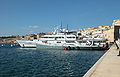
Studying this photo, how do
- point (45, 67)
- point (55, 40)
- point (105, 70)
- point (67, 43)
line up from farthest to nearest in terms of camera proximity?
point (55, 40), point (67, 43), point (45, 67), point (105, 70)

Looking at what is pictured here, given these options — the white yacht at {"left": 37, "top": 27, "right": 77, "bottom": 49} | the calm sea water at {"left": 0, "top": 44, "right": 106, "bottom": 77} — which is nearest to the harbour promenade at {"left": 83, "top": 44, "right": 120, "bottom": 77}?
the calm sea water at {"left": 0, "top": 44, "right": 106, "bottom": 77}

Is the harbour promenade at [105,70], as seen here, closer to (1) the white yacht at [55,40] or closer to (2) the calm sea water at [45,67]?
(2) the calm sea water at [45,67]

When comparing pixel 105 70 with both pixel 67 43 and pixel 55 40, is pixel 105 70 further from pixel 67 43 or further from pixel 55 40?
pixel 55 40

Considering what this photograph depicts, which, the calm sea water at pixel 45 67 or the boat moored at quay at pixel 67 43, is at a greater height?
the boat moored at quay at pixel 67 43

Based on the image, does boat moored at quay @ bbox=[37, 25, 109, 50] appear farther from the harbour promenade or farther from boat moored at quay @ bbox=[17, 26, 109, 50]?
the harbour promenade

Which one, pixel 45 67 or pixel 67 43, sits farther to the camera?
pixel 67 43

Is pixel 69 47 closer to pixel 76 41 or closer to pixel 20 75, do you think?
pixel 76 41

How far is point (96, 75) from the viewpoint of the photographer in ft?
23.1

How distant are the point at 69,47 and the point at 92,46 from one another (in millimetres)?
8051

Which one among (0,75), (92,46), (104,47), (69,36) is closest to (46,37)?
(69,36)

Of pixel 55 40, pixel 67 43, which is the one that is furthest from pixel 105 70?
pixel 55 40

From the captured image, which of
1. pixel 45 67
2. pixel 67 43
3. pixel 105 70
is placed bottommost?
pixel 45 67

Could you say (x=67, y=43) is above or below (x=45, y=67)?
above

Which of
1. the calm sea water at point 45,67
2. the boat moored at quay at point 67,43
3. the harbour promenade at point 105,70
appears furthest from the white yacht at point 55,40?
the harbour promenade at point 105,70
